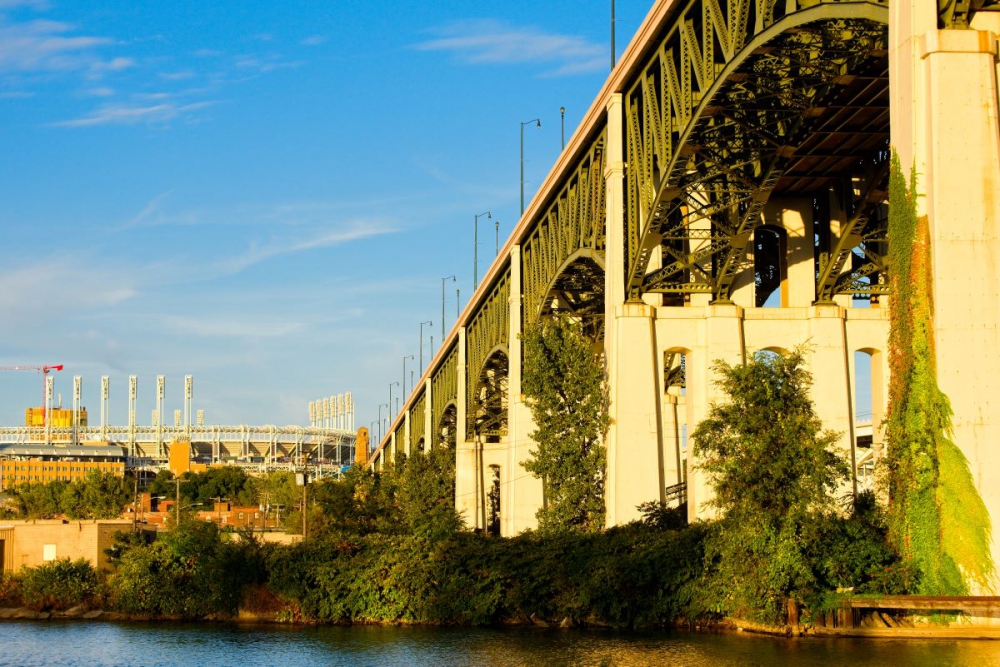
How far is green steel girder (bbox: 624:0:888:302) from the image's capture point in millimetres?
34531

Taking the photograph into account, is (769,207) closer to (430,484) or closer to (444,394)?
(430,484)

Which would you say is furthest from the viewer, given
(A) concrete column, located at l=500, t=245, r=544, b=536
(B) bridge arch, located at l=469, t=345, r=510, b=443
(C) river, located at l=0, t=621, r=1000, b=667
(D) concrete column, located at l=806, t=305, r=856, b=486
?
(B) bridge arch, located at l=469, t=345, r=510, b=443

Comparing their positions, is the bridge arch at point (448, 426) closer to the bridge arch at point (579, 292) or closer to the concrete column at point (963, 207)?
the bridge arch at point (579, 292)

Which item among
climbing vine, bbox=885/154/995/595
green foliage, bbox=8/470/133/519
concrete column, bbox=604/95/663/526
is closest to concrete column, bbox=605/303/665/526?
concrete column, bbox=604/95/663/526

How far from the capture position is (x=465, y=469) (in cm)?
10044

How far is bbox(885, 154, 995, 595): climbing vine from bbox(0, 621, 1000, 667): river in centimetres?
189

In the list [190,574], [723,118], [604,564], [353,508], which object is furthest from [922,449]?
[353,508]

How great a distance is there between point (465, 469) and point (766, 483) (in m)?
62.8

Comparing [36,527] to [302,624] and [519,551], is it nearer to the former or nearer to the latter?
[302,624]

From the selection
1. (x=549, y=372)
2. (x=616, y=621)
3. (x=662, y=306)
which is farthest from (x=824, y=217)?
(x=616, y=621)

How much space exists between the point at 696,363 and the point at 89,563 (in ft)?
86.5

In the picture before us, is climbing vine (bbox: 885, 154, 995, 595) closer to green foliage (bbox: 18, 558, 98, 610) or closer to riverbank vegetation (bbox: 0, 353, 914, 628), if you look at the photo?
riverbank vegetation (bbox: 0, 353, 914, 628)

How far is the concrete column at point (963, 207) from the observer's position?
96.3ft

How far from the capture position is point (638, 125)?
48375 mm
